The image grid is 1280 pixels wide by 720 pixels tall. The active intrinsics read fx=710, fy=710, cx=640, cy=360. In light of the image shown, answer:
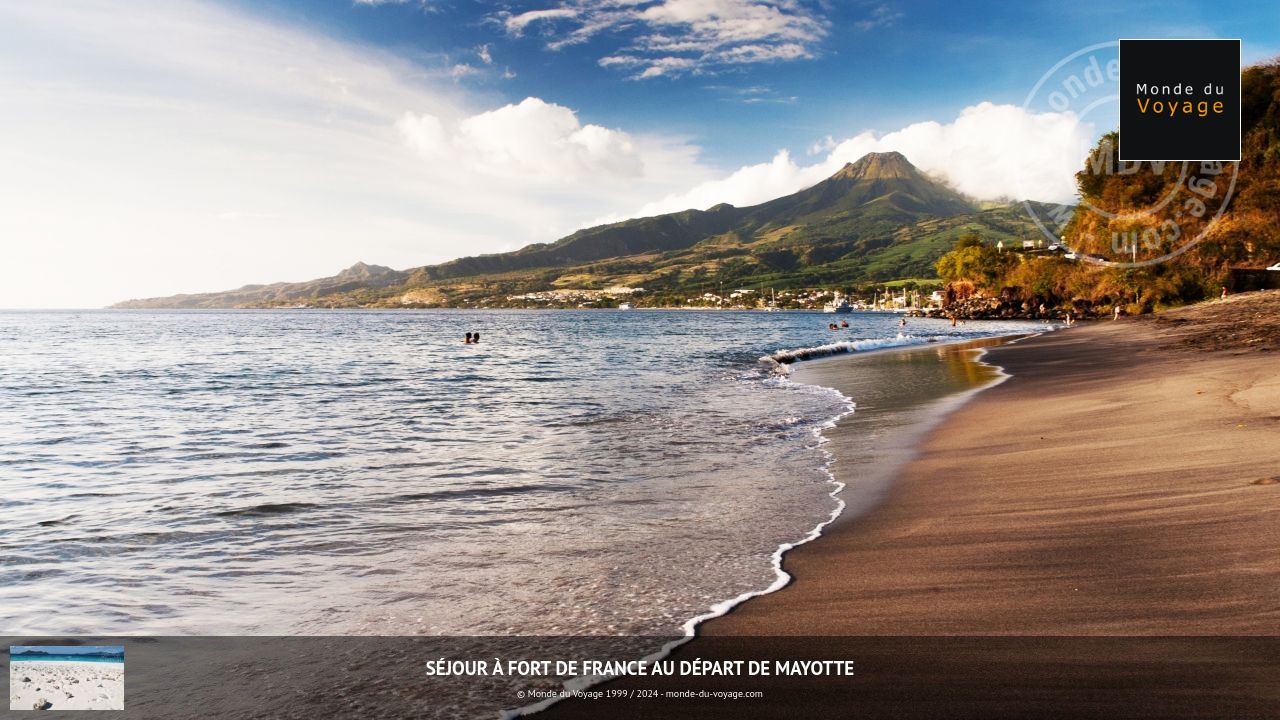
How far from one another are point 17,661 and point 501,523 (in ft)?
16.5

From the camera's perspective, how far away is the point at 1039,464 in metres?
10.4

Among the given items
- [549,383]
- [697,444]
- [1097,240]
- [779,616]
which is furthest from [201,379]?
[1097,240]

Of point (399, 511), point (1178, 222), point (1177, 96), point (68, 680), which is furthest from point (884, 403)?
point (1178, 222)

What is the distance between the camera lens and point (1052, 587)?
553cm

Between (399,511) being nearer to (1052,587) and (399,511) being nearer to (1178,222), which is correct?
(1052,587)

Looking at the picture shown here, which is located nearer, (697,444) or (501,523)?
(501,523)

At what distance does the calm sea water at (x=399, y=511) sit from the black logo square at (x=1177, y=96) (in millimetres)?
17107

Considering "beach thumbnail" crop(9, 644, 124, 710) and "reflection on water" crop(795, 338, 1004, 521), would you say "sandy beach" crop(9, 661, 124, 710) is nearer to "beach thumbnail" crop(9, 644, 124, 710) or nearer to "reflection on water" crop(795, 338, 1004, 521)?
"beach thumbnail" crop(9, 644, 124, 710)

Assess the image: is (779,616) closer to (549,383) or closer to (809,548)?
(809,548)

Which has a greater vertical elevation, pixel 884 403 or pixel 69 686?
pixel 69 686

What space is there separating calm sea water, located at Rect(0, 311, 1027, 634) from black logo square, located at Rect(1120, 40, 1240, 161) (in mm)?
17107

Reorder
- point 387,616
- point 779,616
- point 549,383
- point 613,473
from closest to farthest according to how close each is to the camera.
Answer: point 779,616 < point 387,616 < point 613,473 < point 549,383

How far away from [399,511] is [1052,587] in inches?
305

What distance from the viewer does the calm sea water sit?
6.27 m
